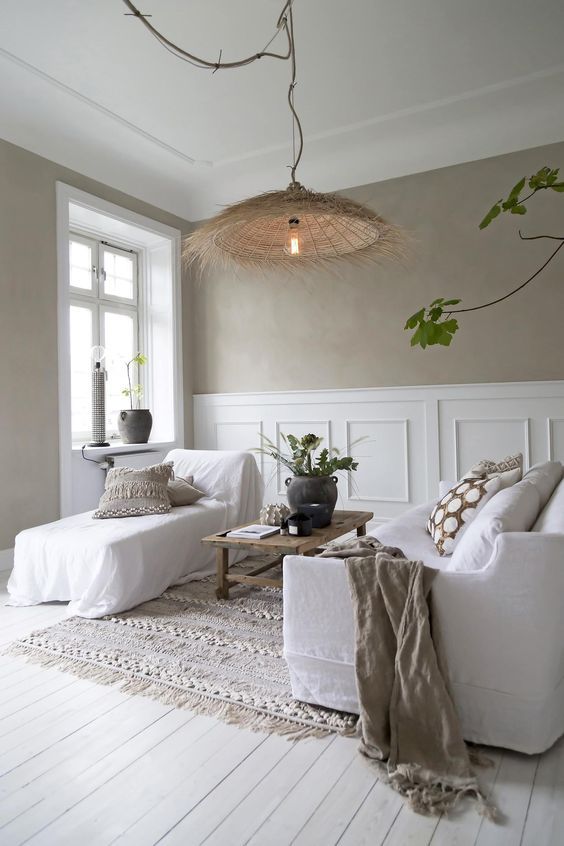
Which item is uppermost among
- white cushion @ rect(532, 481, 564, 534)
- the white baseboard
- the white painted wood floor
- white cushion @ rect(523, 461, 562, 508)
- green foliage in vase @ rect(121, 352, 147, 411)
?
green foliage in vase @ rect(121, 352, 147, 411)

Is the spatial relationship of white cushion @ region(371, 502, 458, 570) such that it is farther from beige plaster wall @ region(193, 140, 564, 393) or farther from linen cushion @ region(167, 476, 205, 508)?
beige plaster wall @ region(193, 140, 564, 393)

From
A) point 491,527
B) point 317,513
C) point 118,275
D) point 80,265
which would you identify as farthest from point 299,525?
point 118,275

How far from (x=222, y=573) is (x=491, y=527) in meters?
1.73

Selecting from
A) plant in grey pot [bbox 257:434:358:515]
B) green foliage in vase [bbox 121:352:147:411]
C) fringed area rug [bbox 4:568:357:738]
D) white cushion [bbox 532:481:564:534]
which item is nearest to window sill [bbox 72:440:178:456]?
green foliage in vase [bbox 121:352:147:411]

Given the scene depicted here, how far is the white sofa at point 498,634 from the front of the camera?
1.73 meters

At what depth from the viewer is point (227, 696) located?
2.19 meters

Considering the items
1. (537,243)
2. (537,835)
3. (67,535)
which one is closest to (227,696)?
(537,835)

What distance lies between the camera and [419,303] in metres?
4.88

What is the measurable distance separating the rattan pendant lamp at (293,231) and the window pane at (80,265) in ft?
9.07

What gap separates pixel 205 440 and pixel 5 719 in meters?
4.00

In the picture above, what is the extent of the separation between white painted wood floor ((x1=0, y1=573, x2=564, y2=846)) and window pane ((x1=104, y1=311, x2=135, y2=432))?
369 centimetres

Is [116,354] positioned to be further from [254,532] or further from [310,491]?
[254,532]

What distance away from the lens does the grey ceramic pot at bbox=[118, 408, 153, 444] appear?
5223 millimetres

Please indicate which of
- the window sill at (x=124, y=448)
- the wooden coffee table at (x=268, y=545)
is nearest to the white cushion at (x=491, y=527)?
the wooden coffee table at (x=268, y=545)
